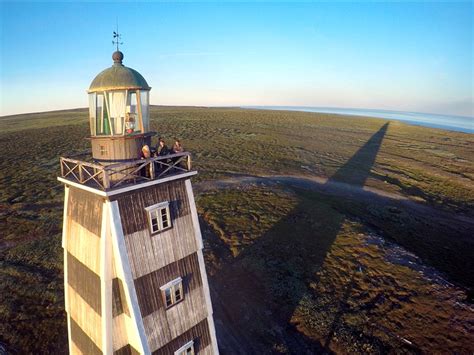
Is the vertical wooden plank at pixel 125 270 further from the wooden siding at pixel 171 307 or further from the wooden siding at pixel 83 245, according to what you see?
the wooden siding at pixel 83 245

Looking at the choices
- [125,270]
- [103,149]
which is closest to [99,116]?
[103,149]

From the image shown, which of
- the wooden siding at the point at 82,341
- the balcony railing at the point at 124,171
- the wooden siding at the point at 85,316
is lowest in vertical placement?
the wooden siding at the point at 82,341

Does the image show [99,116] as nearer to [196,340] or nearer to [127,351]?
[127,351]

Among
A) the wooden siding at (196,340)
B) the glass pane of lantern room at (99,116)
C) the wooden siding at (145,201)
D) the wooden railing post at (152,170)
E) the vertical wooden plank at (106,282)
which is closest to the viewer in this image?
the vertical wooden plank at (106,282)

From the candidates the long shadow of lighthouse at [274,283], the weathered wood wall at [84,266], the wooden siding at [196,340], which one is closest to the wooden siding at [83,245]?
the weathered wood wall at [84,266]

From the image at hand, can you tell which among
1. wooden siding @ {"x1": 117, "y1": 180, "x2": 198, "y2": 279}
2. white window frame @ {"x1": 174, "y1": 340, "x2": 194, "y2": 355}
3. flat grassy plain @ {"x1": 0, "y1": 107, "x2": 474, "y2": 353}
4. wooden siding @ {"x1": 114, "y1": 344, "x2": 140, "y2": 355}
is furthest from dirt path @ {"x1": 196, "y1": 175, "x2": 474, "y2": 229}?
wooden siding @ {"x1": 114, "y1": 344, "x2": 140, "y2": 355}

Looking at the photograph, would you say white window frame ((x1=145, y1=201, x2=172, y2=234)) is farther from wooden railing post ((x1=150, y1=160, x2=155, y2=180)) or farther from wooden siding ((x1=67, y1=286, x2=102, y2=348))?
wooden siding ((x1=67, y1=286, x2=102, y2=348))
